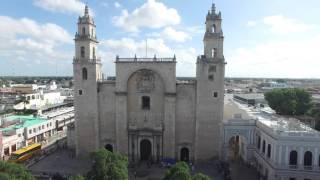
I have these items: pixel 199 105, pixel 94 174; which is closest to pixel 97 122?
pixel 199 105

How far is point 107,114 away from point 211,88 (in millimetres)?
13620

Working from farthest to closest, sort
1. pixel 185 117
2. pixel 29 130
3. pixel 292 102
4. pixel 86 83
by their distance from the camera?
pixel 292 102 → pixel 29 130 → pixel 86 83 → pixel 185 117

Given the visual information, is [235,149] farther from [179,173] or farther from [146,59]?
[179,173]

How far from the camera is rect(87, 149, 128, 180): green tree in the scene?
69.8ft

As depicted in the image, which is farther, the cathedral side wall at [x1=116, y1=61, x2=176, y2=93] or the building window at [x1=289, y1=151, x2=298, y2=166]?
the cathedral side wall at [x1=116, y1=61, x2=176, y2=93]

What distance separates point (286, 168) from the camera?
1154 inches

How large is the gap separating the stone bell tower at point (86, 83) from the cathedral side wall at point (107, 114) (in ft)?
2.13

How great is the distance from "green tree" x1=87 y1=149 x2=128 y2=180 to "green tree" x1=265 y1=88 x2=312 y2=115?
44.2 m

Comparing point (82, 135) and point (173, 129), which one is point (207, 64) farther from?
point (82, 135)

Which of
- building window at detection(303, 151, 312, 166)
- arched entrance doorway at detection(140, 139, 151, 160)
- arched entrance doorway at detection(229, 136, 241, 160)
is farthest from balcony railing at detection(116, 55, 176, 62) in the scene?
building window at detection(303, 151, 312, 166)

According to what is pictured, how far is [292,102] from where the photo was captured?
56625mm

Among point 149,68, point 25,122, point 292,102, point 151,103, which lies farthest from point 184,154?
point 292,102

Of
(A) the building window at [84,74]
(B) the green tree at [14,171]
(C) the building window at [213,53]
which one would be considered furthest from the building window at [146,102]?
(B) the green tree at [14,171]

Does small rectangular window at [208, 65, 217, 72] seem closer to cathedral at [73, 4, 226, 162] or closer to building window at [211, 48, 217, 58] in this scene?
cathedral at [73, 4, 226, 162]
